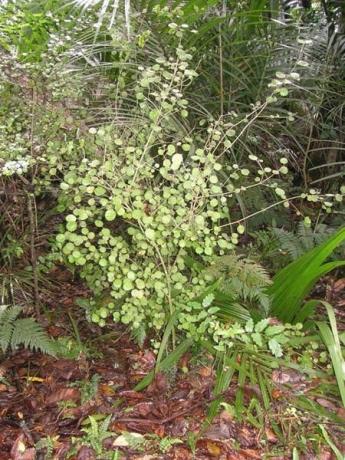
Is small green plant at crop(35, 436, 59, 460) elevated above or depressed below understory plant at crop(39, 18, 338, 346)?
below

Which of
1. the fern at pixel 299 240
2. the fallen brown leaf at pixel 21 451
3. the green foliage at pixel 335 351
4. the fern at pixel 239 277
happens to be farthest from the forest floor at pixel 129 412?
the fern at pixel 299 240

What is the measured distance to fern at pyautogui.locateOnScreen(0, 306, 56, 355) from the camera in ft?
6.01

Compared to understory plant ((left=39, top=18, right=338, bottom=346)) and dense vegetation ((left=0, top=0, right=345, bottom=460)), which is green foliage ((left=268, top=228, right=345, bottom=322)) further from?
understory plant ((left=39, top=18, right=338, bottom=346))

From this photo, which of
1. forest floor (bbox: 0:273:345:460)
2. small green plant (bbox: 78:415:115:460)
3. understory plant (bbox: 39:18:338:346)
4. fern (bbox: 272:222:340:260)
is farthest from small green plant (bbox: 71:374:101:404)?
fern (bbox: 272:222:340:260)

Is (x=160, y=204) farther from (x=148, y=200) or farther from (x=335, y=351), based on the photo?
(x=335, y=351)

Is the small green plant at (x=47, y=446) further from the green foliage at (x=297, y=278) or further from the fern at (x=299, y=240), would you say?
the fern at (x=299, y=240)

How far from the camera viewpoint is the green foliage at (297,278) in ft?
6.09

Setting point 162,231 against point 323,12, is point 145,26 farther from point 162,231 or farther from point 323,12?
point 323,12

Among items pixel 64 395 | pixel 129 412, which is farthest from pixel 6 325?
pixel 129 412

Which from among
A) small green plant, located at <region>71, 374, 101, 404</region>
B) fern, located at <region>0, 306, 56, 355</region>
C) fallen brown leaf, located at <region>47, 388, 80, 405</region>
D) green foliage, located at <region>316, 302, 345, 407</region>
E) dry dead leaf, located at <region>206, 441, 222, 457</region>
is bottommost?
fallen brown leaf, located at <region>47, 388, 80, 405</region>

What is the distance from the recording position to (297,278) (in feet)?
6.50

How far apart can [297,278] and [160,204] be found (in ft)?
2.16

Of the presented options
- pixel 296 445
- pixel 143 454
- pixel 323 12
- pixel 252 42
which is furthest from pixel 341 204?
pixel 143 454

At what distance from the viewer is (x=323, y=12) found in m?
3.22
